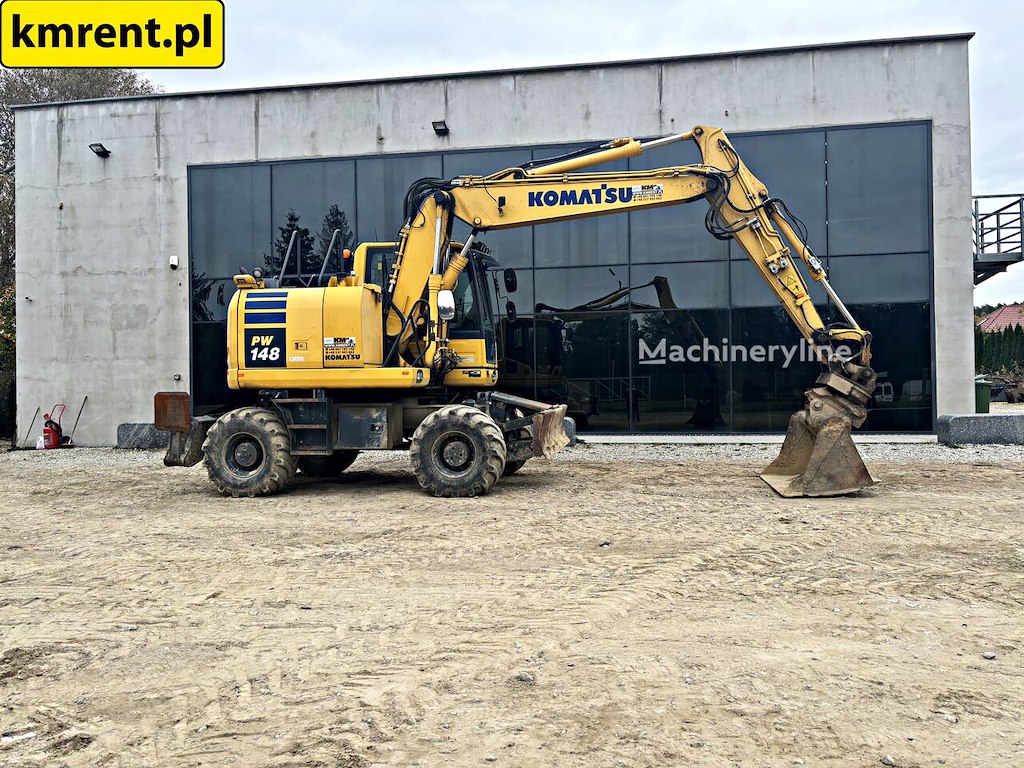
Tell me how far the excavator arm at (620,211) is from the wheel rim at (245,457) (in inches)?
88.1

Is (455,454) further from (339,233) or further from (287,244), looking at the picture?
(287,244)

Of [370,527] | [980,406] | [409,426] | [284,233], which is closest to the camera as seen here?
[370,527]

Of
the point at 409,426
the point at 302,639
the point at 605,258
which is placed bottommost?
the point at 302,639

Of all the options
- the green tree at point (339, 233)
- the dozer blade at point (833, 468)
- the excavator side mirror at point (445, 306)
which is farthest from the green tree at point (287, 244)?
the dozer blade at point (833, 468)

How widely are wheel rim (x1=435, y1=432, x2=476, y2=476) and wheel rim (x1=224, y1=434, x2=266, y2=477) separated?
2.33 metres

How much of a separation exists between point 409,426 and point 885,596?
6.75 m

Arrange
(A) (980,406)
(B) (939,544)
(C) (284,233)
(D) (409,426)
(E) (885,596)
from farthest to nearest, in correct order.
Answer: (A) (980,406)
(C) (284,233)
(D) (409,426)
(B) (939,544)
(E) (885,596)

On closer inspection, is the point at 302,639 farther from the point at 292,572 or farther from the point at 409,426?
the point at 409,426

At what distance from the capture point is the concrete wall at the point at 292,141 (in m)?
16.0

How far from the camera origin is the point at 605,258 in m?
17.0

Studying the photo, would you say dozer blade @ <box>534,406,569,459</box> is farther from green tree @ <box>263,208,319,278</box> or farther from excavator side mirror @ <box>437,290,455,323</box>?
green tree @ <box>263,208,319,278</box>

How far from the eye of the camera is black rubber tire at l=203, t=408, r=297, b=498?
1027 centimetres

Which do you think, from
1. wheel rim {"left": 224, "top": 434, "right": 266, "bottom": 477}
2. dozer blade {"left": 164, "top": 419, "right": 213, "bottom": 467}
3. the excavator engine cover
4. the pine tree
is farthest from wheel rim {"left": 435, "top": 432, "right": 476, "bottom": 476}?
the pine tree

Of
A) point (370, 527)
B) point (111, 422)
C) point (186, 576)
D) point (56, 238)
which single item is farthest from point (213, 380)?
point (186, 576)
